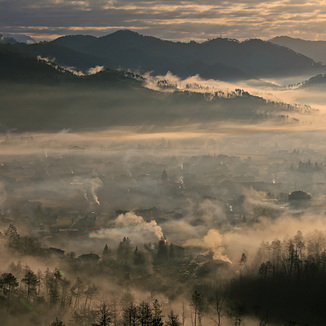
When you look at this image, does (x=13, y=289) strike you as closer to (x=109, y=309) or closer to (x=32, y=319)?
(x=32, y=319)

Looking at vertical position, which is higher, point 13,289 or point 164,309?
point 13,289

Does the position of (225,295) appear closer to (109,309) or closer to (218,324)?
(218,324)

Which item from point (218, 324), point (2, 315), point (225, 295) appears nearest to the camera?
point (2, 315)

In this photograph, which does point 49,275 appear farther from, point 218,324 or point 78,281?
point 218,324

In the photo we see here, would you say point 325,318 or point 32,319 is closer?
point 32,319

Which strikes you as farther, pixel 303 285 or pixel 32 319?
pixel 303 285

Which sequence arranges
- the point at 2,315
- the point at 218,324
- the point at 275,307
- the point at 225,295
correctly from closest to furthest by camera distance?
1. the point at 2,315
2. the point at 218,324
3. the point at 275,307
4. the point at 225,295

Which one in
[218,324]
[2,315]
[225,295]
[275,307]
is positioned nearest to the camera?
[2,315]

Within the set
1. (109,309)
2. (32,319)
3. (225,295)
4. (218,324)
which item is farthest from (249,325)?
(32,319)

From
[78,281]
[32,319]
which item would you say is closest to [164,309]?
[78,281]

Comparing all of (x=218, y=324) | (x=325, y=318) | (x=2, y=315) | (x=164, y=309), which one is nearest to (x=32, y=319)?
(x=2, y=315)
